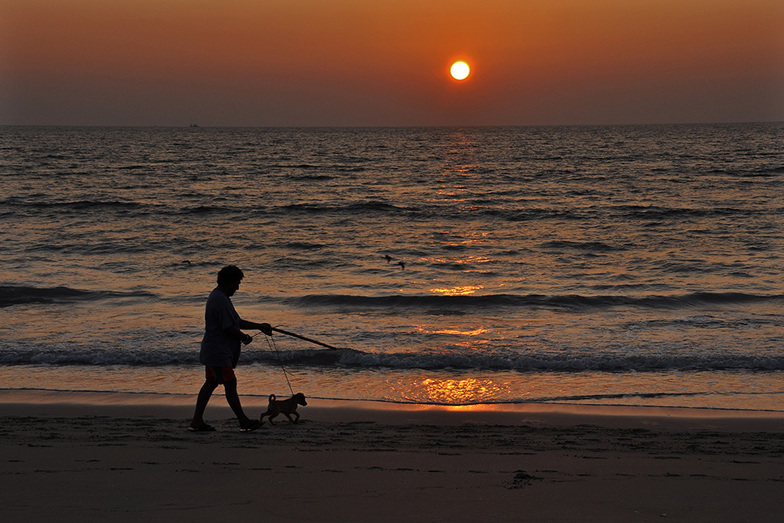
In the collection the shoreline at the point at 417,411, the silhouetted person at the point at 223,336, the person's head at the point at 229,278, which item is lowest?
the shoreline at the point at 417,411

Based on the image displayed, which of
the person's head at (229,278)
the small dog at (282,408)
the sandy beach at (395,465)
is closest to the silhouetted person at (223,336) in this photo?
the person's head at (229,278)

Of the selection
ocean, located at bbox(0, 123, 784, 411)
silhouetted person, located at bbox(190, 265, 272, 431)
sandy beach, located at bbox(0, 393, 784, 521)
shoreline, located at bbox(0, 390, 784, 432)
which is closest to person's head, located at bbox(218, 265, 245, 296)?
silhouetted person, located at bbox(190, 265, 272, 431)

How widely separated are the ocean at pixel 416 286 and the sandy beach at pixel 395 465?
972mm

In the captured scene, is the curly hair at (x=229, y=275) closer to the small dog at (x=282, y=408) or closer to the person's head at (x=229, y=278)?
the person's head at (x=229, y=278)

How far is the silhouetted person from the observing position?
6.09 meters

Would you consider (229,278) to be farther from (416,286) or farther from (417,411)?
(416,286)

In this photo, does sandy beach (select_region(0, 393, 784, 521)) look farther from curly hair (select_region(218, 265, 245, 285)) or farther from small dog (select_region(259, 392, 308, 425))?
curly hair (select_region(218, 265, 245, 285))

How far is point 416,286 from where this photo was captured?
16062 millimetres

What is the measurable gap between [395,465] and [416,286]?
1073 centimetres

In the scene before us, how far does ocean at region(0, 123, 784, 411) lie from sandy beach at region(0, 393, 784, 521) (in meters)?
0.97

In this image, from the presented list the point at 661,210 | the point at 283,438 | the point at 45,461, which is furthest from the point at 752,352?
the point at 661,210

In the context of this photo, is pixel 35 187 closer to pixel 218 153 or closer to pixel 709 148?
pixel 218 153

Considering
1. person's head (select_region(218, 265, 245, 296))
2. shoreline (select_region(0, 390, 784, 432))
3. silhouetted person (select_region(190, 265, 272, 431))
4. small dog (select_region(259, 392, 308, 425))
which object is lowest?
shoreline (select_region(0, 390, 784, 432))

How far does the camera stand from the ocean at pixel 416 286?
9055mm
